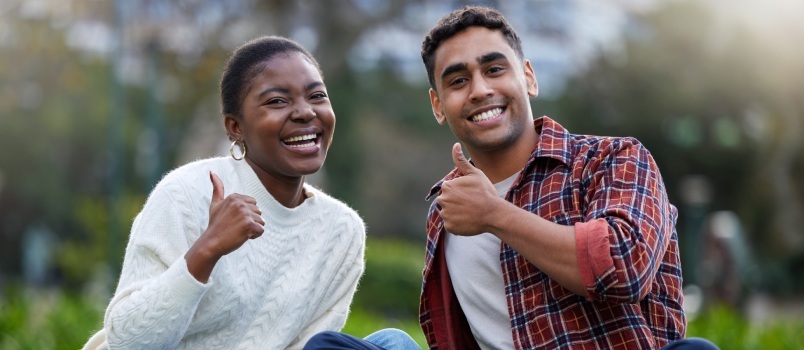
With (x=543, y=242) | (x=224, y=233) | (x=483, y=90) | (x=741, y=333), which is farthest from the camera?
(x=741, y=333)

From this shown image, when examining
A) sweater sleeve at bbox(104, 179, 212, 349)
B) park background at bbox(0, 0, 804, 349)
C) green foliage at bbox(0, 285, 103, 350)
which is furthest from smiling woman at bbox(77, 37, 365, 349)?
park background at bbox(0, 0, 804, 349)

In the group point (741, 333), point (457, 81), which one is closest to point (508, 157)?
point (457, 81)

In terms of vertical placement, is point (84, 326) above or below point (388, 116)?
below

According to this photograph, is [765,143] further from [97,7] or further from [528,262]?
[528,262]

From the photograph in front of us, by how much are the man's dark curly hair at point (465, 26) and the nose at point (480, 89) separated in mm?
209

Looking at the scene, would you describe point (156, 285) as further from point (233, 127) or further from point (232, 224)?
point (233, 127)

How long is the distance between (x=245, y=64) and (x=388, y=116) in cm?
3055

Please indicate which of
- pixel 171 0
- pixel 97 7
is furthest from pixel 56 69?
pixel 171 0

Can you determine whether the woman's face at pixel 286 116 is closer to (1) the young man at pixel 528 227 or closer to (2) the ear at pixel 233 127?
(2) the ear at pixel 233 127

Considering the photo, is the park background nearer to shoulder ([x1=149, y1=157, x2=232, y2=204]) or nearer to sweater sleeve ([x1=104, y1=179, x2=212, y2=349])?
shoulder ([x1=149, y1=157, x2=232, y2=204])

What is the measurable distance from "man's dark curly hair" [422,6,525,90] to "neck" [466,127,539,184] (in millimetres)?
314

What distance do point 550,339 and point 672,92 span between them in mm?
21459

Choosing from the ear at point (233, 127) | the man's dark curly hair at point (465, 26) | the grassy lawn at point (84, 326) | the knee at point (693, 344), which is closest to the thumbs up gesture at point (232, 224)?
the ear at point (233, 127)

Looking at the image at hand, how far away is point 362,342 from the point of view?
11.6 ft
